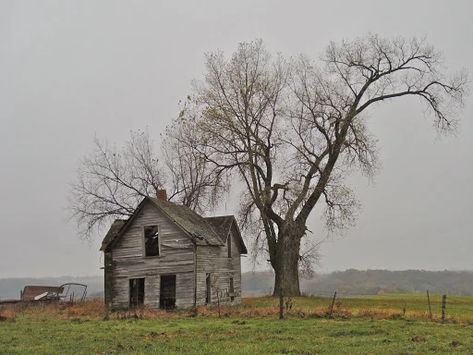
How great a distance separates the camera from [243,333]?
1973 centimetres

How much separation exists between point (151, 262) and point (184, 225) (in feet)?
10.6

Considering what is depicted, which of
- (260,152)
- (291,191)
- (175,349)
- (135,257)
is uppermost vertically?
(260,152)

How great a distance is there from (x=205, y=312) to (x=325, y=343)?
13874 mm

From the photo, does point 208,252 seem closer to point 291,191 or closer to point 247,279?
point 291,191

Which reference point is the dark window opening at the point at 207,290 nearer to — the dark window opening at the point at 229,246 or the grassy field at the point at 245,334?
the dark window opening at the point at 229,246

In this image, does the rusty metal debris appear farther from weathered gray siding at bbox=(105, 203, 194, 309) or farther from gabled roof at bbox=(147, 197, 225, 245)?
gabled roof at bbox=(147, 197, 225, 245)

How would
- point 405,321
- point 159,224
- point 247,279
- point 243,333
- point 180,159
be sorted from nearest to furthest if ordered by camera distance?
point 243,333 → point 405,321 → point 159,224 → point 180,159 → point 247,279

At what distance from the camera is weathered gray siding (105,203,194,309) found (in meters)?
36.4

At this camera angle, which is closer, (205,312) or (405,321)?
(405,321)

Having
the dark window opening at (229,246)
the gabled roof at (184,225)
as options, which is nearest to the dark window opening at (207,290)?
the gabled roof at (184,225)

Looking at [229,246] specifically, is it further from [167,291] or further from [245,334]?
[245,334]

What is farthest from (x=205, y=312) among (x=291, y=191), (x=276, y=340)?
(x=291, y=191)

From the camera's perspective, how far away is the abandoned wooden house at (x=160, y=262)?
36.4 meters

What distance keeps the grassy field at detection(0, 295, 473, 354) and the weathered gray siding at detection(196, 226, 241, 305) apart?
7.94 metres
